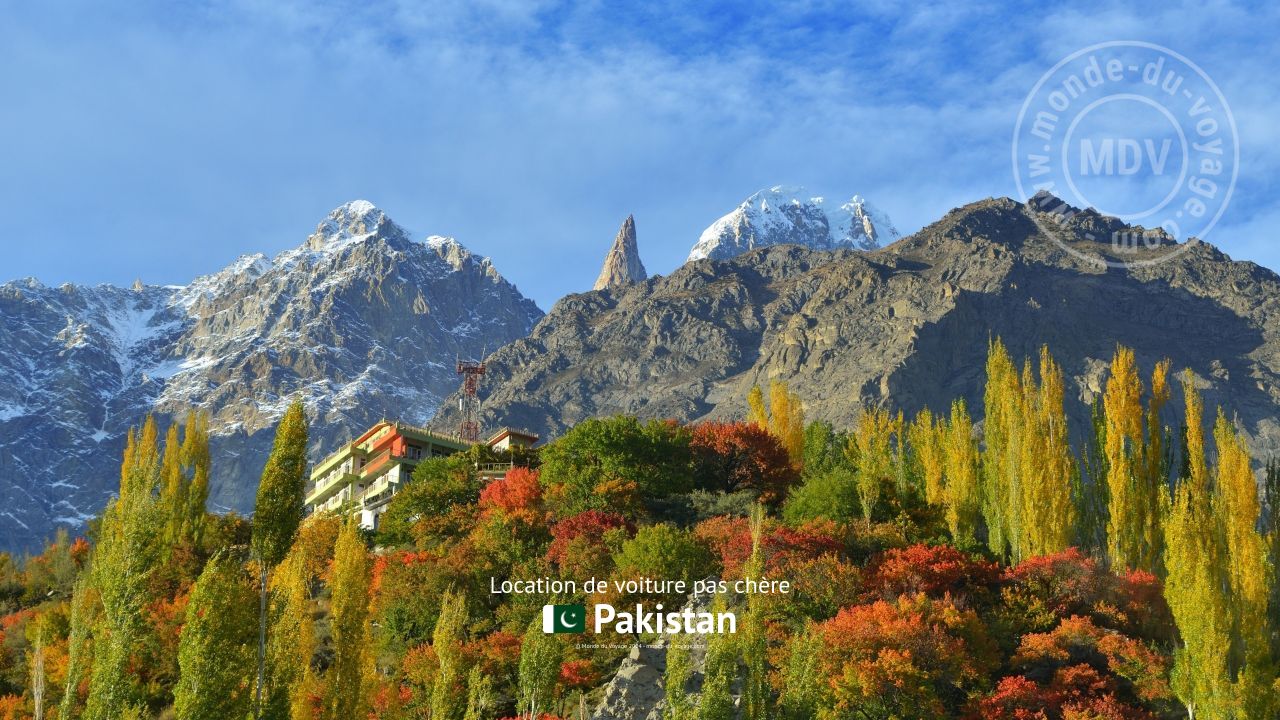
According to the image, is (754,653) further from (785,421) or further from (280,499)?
(785,421)

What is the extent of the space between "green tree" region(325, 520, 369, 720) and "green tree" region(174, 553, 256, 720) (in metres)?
2.91

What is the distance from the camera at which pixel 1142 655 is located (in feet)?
116

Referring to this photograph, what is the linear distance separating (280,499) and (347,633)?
162 inches

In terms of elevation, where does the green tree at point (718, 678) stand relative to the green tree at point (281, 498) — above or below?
below

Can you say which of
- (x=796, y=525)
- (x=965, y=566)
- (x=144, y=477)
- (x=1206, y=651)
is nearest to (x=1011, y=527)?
(x=965, y=566)

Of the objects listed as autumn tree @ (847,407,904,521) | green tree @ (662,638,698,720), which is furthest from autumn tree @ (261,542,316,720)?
autumn tree @ (847,407,904,521)

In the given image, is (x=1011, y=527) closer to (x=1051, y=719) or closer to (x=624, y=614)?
(x=1051, y=719)

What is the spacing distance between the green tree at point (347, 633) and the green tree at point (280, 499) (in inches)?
61.0

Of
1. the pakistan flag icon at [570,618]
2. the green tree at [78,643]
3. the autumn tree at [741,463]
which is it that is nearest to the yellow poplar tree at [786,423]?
the autumn tree at [741,463]

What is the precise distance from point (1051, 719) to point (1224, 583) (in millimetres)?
8936

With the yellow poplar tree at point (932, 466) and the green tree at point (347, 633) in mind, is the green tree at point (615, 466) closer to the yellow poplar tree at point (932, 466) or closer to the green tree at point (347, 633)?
the yellow poplar tree at point (932, 466)

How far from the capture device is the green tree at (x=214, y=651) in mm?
26141

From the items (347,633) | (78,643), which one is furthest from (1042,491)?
(78,643)

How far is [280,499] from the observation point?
30.8 meters
